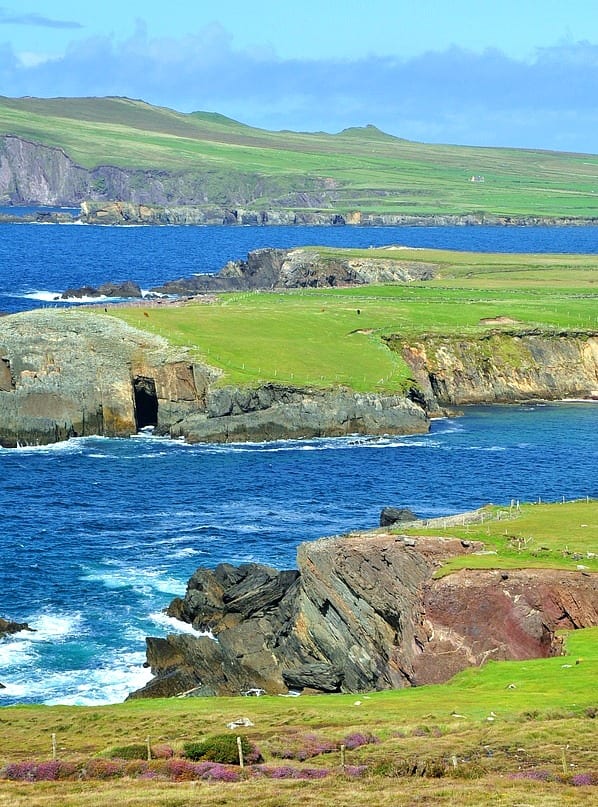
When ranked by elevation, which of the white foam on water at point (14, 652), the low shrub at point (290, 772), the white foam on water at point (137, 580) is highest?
the low shrub at point (290, 772)

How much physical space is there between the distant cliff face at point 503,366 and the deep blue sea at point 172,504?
245 inches

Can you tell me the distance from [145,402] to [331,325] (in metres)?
31.6

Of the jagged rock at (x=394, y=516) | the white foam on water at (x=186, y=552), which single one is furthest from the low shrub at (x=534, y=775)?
the white foam on water at (x=186, y=552)

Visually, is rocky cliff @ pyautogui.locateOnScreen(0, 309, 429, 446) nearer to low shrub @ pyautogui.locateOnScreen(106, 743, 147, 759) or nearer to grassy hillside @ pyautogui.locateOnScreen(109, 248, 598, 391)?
grassy hillside @ pyautogui.locateOnScreen(109, 248, 598, 391)

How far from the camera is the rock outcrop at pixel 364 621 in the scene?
70125 millimetres

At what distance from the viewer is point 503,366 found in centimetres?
15675

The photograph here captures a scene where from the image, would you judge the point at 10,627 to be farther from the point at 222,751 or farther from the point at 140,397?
the point at 140,397

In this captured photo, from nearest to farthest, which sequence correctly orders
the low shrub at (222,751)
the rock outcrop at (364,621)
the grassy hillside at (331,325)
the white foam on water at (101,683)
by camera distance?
the low shrub at (222,751)
the rock outcrop at (364,621)
the white foam on water at (101,683)
the grassy hillside at (331,325)

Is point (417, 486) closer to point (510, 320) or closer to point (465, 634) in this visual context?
point (465, 634)

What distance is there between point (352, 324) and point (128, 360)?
117 ft

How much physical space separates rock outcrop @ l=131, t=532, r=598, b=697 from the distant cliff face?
7139 centimetres

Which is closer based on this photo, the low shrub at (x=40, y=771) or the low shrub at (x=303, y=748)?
the low shrub at (x=40, y=771)

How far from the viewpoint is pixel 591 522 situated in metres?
82.7

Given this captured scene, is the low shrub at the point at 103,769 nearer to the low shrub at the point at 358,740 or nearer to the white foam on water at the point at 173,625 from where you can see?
the low shrub at the point at 358,740
